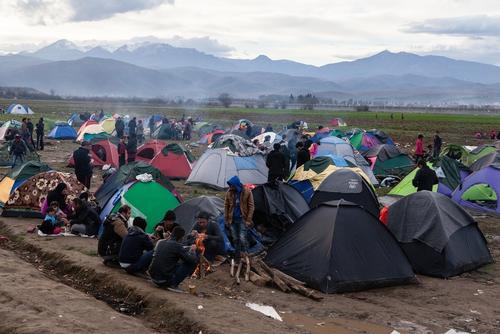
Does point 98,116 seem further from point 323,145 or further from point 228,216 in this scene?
point 228,216

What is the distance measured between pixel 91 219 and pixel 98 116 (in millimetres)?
39324

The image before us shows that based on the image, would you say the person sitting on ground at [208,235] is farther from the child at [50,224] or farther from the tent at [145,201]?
the child at [50,224]

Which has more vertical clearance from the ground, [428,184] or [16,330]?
[428,184]

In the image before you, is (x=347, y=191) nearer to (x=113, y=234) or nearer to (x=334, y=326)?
(x=113, y=234)

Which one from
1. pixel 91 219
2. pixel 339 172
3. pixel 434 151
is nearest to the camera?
pixel 91 219

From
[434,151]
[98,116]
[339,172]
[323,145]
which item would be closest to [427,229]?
[339,172]

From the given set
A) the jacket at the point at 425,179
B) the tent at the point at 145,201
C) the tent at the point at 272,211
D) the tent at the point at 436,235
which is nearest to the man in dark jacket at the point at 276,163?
the tent at the point at 272,211

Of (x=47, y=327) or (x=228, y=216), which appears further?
(x=228, y=216)

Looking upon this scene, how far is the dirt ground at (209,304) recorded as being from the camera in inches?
319

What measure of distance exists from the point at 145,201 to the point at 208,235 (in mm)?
3212

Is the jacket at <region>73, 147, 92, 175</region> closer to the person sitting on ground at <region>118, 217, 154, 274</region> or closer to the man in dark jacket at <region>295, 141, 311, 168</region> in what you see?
the man in dark jacket at <region>295, 141, 311, 168</region>

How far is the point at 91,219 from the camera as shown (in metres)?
13.8

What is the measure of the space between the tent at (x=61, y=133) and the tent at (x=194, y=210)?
29143mm

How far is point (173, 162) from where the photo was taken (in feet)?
75.5
